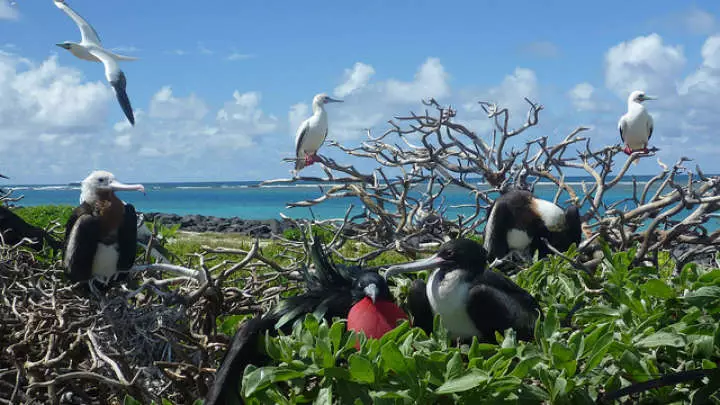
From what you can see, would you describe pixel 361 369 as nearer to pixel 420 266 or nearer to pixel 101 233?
pixel 420 266

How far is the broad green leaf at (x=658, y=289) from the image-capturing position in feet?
4.81

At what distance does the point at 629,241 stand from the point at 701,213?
476 mm

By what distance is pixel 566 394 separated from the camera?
1173mm

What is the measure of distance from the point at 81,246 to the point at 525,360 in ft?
7.29

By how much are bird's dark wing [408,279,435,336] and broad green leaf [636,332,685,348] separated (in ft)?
2.41

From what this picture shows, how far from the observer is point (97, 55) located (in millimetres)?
4891

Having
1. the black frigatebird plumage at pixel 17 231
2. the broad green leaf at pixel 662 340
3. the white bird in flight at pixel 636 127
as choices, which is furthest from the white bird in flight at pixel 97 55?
the white bird in flight at pixel 636 127

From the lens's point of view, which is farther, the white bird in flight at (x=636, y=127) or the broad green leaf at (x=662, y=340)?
the white bird in flight at (x=636, y=127)

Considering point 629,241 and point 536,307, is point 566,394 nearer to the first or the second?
point 536,307

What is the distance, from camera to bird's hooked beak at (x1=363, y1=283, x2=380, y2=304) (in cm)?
179

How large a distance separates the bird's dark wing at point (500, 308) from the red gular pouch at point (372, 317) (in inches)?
9.5

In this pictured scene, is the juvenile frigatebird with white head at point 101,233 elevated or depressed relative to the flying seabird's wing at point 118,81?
depressed

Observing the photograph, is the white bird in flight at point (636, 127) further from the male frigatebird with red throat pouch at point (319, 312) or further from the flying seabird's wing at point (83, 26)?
the male frigatebird with red throat pouch at point (319, 312)

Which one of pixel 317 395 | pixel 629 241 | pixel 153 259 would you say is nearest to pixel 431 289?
pixel 317 395
